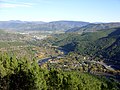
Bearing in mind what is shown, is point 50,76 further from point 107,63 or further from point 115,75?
point 107,63

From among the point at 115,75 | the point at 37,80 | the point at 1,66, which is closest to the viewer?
the point at 37,80

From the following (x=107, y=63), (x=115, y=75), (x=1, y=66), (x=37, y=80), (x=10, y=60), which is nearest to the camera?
(x=37, y=80)

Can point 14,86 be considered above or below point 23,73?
below

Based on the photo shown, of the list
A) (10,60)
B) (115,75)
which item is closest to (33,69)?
(10,60)

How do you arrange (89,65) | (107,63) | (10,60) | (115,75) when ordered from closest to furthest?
(10,60) < (115,75) < (89,65) < (107,63)

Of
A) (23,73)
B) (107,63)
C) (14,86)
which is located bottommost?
(107,63)

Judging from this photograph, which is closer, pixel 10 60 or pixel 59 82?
pixel 59 82

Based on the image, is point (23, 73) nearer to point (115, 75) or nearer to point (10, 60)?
point (10, 60)

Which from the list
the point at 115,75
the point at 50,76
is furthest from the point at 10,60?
the point at 115,75

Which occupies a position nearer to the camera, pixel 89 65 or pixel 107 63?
pixel 89 65
